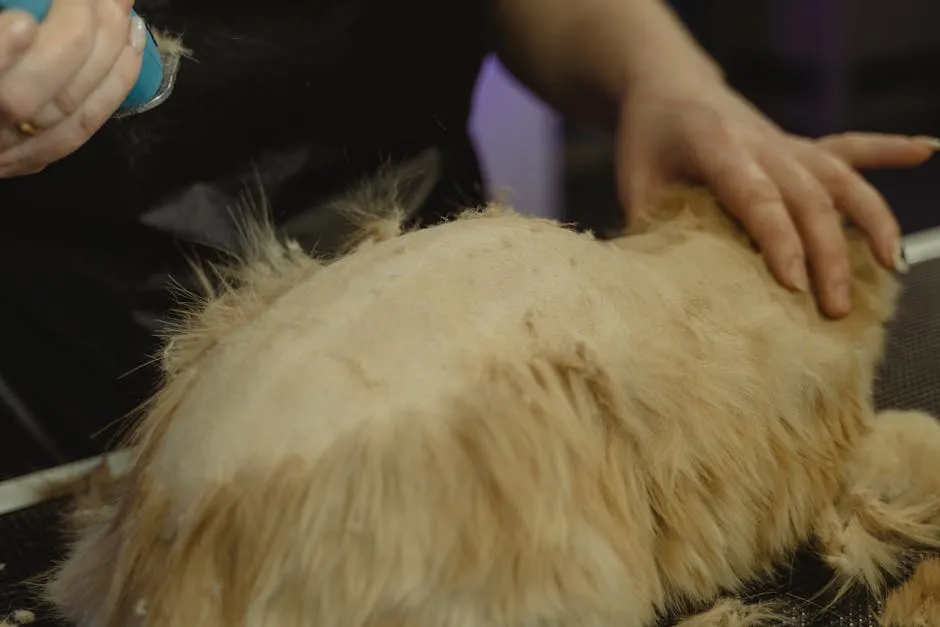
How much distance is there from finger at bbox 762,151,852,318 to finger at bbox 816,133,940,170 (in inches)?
2.3

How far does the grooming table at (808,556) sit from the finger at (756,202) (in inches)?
6.5

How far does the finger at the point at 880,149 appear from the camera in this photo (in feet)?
2.55

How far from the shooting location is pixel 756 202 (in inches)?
27.4

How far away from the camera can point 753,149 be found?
29.6 inches

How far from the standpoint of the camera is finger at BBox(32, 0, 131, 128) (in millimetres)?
486

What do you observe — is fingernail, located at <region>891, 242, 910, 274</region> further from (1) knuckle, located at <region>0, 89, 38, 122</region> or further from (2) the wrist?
(1) knuckle, located at <region>0, 89, 38, 122</region>

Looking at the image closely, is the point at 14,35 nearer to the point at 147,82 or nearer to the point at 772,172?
the point at 147,82

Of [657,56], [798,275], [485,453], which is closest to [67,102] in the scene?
[485,453]

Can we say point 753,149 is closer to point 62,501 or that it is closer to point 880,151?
point 880,151

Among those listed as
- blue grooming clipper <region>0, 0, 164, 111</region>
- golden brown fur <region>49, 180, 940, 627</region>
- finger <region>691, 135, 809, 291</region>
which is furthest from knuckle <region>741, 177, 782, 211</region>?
blue grooming clipper <region>0, 0, 164, 111</region>

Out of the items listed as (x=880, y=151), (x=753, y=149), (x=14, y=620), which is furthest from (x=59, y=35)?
(x=880, y=151)

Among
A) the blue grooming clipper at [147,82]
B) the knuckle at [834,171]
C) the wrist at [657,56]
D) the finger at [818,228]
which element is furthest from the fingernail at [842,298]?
the blue grooming clipper at [147,82]

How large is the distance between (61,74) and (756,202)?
17.5 inches

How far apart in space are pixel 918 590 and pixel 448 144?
583 mm
